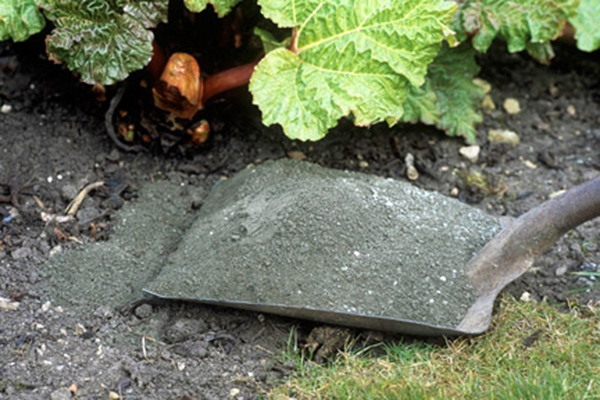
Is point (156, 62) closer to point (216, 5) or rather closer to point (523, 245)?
point (216, 5)

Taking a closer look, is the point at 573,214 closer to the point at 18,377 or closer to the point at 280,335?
the point at 280,335

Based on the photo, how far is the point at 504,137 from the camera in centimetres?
392

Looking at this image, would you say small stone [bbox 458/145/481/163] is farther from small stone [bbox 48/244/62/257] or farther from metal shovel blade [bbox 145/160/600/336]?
small stone [bbox 48/244/62/257]

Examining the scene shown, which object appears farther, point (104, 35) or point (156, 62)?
point (156, 62)

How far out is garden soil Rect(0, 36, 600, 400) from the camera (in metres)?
2.62

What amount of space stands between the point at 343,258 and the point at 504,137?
149 centimetres

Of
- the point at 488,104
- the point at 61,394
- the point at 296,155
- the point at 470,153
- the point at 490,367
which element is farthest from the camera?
the point at 488,104

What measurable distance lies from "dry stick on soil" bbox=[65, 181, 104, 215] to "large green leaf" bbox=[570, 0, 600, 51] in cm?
236

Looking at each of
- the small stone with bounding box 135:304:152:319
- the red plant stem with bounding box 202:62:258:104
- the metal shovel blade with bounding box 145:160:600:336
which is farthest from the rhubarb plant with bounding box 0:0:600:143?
the small stone with bounding box 135:304:152:319

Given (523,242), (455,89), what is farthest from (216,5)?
(523,242)

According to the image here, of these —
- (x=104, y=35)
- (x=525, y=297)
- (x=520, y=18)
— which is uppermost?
(x=104, y=35)

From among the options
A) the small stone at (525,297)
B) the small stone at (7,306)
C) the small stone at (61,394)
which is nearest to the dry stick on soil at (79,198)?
the small stone at (7,306)

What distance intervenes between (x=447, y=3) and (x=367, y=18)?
32 cm

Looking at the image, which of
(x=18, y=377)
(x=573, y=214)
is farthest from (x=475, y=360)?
(x=18, y=377)
